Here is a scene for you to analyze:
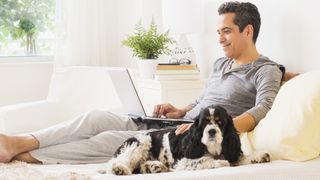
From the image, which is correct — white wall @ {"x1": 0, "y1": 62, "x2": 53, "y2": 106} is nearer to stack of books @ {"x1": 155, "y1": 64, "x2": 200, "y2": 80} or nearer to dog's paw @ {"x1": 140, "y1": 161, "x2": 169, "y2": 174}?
stack of books @ {"x1": 155, "y1": 64, "x2": 200, "y2": 80}

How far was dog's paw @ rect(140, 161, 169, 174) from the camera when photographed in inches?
64.7

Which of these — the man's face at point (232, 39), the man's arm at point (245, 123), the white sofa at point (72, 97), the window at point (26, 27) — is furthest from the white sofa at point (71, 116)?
the man's face at point (232, 39)

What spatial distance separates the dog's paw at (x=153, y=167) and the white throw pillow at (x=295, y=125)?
378 mm

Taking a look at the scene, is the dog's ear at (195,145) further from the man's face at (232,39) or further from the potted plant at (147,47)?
the potted plant at (147,47)

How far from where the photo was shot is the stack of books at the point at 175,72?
9.27 feet

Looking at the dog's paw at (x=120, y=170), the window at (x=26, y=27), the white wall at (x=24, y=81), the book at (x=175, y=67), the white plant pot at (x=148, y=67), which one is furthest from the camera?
the window at (x=26, y=27)

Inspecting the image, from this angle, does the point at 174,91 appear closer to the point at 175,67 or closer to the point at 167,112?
the point at 175,67

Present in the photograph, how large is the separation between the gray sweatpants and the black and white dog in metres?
0.36

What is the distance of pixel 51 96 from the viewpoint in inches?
142

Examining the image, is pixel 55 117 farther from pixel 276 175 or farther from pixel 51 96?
pixel 276 175

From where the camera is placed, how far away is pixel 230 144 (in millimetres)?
1625

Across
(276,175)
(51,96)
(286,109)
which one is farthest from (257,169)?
(51,96)

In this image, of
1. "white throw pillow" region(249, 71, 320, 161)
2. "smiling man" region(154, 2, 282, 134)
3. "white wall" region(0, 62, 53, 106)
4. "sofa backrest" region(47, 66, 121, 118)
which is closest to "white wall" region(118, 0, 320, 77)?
"smiling man" region(154, 2, 282, 134)

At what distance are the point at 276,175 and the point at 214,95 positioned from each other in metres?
0.81
